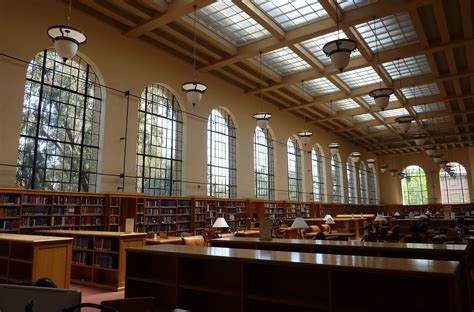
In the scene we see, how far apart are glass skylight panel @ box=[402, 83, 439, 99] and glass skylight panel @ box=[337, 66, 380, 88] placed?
2193mm

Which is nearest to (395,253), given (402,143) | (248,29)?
(248,29)

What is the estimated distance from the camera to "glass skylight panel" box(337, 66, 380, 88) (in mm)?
12586

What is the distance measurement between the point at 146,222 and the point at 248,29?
592cm

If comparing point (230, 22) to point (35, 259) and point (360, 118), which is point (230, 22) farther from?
point (360, 118)

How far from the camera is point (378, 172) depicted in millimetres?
27672

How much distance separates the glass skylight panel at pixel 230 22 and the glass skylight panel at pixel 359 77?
423 cm

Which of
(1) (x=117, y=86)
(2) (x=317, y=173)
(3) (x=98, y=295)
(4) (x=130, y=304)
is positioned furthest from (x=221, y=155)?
(4) (x=130, y=304)

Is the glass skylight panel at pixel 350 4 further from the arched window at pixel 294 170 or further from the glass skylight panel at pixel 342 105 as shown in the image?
the arched window at pixel 294 170

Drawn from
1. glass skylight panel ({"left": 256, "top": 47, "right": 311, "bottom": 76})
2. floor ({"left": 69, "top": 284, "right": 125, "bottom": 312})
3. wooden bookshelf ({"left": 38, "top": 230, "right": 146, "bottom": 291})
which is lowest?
floor ({"left": 69, "top": 284, "right": 125, "bottom": 312})

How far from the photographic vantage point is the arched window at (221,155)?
12.1 meters

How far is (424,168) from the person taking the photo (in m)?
25.9

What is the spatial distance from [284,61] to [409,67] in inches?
174

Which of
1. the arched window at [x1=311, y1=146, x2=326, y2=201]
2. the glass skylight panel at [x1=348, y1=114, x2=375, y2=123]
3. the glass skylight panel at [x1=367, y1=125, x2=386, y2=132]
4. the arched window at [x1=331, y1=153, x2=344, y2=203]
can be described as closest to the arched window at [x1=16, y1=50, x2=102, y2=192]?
the arched window at [x1=311, y1=146, x2=326, y2=201]

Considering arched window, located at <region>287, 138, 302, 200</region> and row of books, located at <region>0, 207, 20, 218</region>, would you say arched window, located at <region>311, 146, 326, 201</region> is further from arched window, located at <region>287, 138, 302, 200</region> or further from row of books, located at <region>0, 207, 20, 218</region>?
row of books, located at <region>0, 207, 20, 218</region>
